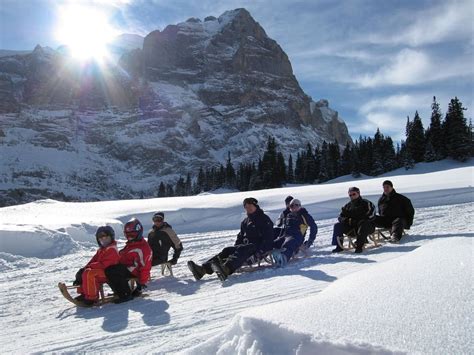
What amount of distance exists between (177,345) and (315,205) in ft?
42.1

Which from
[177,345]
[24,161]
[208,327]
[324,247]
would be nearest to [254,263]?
[324,247]

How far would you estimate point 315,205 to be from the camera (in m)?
16.1

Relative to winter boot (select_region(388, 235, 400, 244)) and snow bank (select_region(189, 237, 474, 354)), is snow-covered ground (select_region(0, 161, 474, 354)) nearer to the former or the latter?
snow bank (select_region(189, 237, 474, 354))

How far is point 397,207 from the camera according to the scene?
9.22 meters

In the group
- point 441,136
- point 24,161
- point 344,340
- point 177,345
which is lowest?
point 177,345

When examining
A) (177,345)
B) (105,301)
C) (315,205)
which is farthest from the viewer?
(315,205)

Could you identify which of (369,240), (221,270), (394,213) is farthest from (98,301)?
(394,213)

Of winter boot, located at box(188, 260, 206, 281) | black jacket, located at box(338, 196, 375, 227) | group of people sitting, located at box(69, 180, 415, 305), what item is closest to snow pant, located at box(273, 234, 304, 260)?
group of people sitting, located at box(69, 180, 415, 305)

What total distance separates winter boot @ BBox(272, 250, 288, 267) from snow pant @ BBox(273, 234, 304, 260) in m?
0.07

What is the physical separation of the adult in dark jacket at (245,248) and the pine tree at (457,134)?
4988 cm

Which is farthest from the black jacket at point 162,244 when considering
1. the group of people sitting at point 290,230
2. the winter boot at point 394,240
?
the winter boot at point 394,240

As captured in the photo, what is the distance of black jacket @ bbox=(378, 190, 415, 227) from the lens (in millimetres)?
9117

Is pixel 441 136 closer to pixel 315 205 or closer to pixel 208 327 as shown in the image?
pixel 315 205

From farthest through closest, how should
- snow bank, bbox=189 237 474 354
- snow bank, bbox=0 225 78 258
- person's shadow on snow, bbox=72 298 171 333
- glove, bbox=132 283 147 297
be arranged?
1. snow bank, bbox=0 225 78 258
2. glove, bbox=132 283 147 297
3. person's shadow on snow, bbox=72 298 171 333
4. snow bank, bbox=189 237 474 354
